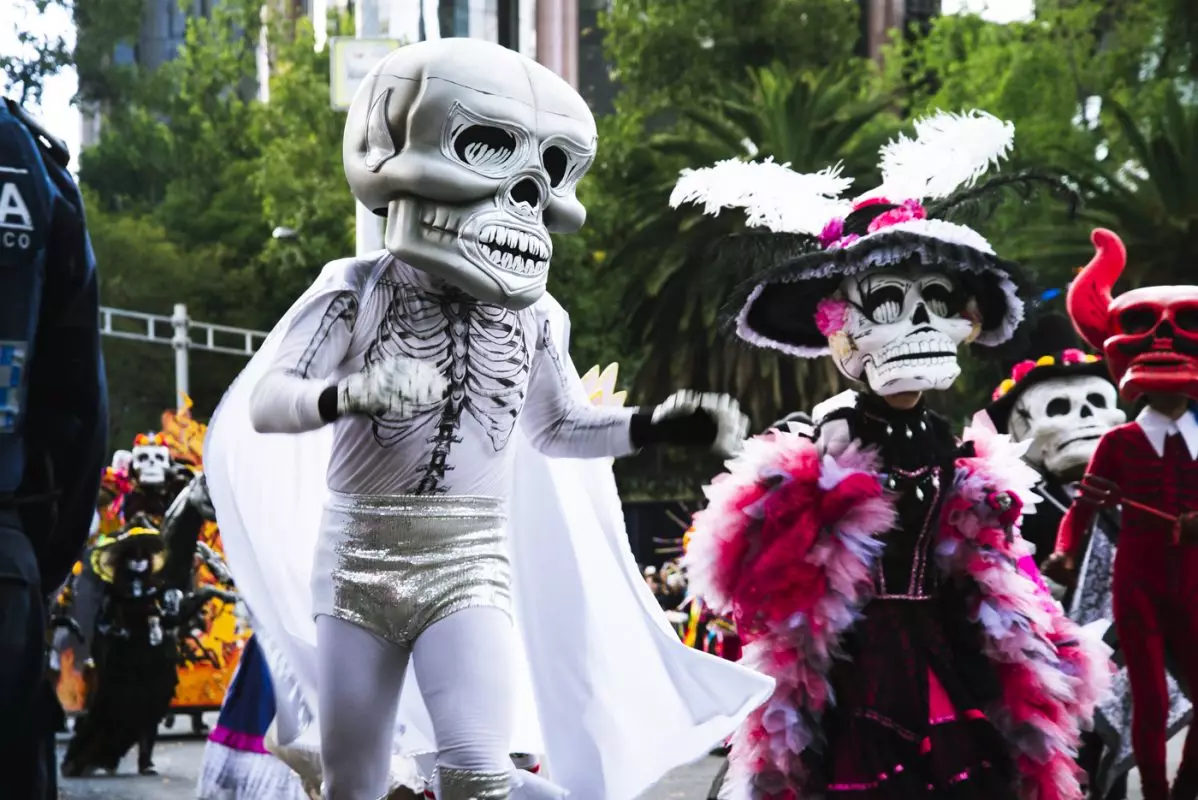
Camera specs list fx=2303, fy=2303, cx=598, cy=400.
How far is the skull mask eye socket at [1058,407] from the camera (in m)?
10.7

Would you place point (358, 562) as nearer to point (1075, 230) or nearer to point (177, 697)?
point (177, 697)

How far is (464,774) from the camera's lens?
217 inches

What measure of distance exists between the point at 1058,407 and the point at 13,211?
6868 mm

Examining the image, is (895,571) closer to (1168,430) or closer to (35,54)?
(1168,430)

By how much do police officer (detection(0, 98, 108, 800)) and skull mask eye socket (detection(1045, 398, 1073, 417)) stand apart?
6473 millimetres

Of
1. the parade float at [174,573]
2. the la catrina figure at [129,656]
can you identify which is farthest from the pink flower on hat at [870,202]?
the la catrina figure at [129,656]

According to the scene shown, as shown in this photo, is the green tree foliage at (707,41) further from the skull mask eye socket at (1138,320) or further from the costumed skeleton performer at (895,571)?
the costumed skeleton performer at (895,571)

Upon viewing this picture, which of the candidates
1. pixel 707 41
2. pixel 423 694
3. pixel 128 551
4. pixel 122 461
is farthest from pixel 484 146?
pixel 707 41

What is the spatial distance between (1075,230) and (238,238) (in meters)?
A: 23.3

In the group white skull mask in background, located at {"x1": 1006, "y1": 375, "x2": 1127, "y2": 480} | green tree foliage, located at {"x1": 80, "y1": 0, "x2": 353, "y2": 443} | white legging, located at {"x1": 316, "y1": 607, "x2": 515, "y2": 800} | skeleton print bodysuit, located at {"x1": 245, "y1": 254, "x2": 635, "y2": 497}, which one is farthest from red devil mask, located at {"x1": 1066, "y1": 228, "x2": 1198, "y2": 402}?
green tree foliage, located at {"x1": 80, "y1": 0, "x2": 353, "y2": 443}

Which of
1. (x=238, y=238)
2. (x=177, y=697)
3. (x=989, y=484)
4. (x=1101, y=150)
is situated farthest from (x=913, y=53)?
(x=989, y=484)

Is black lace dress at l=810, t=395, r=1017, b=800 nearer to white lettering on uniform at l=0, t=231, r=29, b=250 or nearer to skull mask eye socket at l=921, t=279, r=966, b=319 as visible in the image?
skull mask eye socket at l=921, t=279, r=966, b=319

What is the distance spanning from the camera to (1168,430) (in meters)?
8.98

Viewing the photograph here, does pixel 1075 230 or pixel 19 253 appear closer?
pixel 19 253
